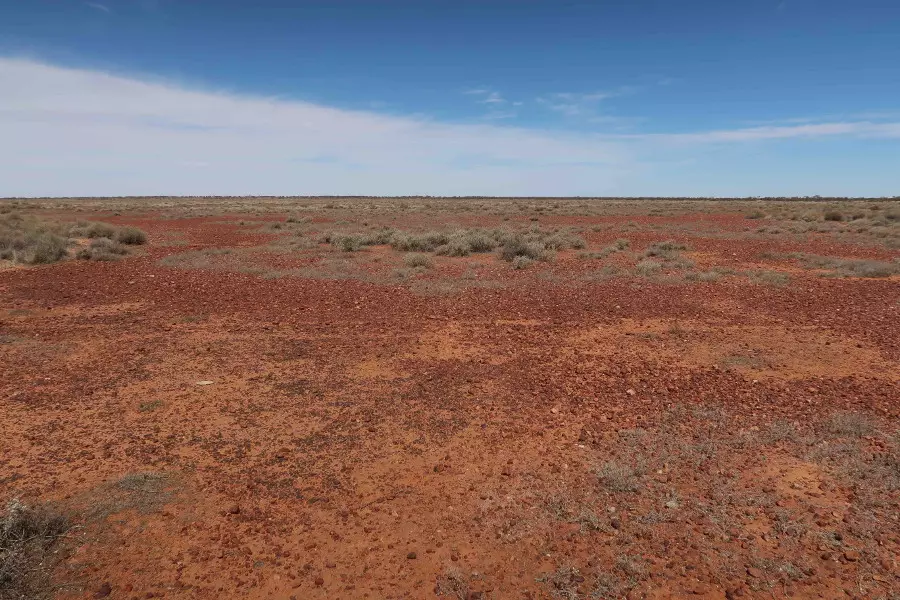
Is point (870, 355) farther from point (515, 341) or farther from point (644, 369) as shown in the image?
point (515, 341)

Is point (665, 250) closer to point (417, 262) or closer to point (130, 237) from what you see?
point (417, 262)

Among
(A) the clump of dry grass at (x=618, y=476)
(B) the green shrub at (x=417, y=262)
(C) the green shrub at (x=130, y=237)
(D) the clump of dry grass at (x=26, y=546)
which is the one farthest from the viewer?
(C) the green shrub at (x=130, y=237)

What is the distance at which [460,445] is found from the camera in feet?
17.7

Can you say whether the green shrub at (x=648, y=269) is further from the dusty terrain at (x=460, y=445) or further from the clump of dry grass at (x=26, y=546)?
the clump of dry grass at (x=26, y=546)

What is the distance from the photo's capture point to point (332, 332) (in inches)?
369

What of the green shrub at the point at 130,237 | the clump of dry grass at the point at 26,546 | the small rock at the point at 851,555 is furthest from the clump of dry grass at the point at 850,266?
the green shrub at the point at 130,237

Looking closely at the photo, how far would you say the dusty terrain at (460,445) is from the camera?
3.68 metres

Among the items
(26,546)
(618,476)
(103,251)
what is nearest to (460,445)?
(618,476)

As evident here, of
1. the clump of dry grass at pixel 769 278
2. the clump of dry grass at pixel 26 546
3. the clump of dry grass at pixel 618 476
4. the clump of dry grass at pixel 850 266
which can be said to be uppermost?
the clump of dry grass at pixel 850 266

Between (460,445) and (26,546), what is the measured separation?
11.7ft

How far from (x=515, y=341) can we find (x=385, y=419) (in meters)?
3.49

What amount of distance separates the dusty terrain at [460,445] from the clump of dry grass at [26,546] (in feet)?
0.36

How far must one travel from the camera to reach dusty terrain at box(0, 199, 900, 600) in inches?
145

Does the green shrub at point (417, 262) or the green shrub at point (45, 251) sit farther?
the green shrub at point (45, 251)
